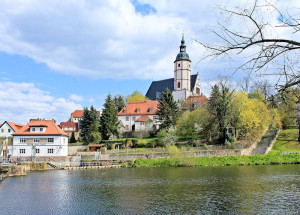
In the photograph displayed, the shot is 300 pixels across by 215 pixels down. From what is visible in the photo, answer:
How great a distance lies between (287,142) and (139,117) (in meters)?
34.4

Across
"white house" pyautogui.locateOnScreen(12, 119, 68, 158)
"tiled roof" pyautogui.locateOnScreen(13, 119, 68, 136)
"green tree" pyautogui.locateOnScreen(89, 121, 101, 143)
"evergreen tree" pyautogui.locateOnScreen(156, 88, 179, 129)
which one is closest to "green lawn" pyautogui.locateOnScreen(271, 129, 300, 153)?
"evergreen tree" pyautogui.locateOnScreen(156, 88, 179, 129)

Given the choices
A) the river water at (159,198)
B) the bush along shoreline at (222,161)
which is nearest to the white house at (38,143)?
the bush along shoreline at (222,161)

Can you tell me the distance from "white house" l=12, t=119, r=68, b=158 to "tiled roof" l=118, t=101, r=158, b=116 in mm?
25421

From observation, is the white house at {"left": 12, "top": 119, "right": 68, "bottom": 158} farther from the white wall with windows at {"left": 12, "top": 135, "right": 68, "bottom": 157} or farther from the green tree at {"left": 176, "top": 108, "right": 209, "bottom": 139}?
the green tree at {"left": 176, "top": 108, "right": 209, "bottom": 139}

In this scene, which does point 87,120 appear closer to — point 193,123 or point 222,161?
point 193,123

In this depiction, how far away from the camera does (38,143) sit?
47.7m

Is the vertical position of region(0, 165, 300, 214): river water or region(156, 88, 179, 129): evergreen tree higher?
region(156, 88, 179, 129): evergreen tree

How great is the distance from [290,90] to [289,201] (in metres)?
14.1

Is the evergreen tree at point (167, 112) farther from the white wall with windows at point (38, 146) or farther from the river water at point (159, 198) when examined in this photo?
the river water at point (159, 198)

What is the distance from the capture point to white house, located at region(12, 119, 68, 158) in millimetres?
47625

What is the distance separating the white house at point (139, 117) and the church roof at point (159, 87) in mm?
17380

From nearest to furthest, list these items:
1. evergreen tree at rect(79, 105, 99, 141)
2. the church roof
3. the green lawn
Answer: the green lawn, evergreen tree at rect(79, 105, 99, 141), the church roof

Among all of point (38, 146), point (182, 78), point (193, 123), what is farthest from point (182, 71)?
point (38, 146)

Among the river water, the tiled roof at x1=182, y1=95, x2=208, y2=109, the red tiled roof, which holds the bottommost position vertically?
the river water
